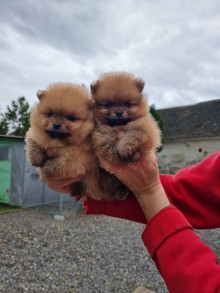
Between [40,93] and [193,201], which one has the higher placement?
[40,93]

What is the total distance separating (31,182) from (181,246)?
29.9 feet

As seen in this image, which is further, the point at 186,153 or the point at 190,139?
the point at 186,153

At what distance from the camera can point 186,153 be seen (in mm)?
16922

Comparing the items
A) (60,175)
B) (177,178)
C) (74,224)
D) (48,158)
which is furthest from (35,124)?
(74,224)

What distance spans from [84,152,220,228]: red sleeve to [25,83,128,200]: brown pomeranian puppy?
0.08 m

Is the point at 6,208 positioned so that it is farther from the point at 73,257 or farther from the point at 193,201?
the point at 193,201

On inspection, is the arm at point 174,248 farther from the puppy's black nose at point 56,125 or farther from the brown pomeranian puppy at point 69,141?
the puppy's black nose at point 56,125

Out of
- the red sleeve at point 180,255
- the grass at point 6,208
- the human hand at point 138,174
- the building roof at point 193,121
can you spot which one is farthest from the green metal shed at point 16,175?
the building roof at point 193,121

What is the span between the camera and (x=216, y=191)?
1590 mm

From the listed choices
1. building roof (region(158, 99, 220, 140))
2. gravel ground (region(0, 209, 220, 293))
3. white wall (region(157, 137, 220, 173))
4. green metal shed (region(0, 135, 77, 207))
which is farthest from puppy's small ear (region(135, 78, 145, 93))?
building roof (region(158, 99, 220, 140))

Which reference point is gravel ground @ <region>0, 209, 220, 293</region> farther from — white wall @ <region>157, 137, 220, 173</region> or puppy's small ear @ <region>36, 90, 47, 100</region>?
white wall @ <region>157, 137, 220, 173</region>

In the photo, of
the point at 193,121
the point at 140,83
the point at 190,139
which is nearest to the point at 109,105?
the point at 140,83

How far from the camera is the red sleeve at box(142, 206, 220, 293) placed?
3.45 feet

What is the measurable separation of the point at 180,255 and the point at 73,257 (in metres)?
4.88
